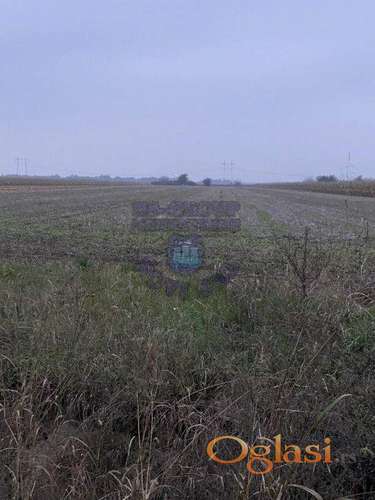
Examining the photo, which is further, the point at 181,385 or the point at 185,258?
the point at 185,258

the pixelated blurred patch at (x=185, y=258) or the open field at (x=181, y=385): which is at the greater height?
the pixelated blurred patch at (x=185, y=258)

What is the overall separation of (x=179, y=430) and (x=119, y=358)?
809mm

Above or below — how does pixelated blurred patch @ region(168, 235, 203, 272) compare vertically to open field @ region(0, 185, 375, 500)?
above

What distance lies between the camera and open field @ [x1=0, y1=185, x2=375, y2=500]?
2678 millimetres

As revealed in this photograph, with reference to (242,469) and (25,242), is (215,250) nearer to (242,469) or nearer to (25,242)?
(25,242)

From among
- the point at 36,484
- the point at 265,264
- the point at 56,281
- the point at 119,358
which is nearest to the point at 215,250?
the point at 265,264

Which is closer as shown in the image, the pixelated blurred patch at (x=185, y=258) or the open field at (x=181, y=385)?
the open field at (x=181, y=385)

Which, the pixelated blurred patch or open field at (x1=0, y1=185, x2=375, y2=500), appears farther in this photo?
the pixelated blurred patch

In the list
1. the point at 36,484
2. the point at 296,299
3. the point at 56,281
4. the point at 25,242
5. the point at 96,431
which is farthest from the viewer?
the point at 25,242

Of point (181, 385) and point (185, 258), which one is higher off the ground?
point (185, 258)

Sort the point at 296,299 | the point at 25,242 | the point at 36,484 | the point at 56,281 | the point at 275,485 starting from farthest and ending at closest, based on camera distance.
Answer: the point at 25,242 < the point at 56,281 < the point at 296,299 < the point at 36,484 < the point at 275,485

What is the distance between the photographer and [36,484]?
2641mm

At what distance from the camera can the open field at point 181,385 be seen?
8.79 ft

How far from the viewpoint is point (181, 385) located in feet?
12.2
